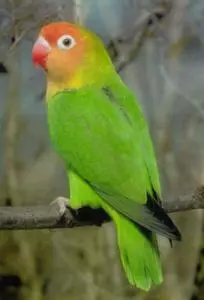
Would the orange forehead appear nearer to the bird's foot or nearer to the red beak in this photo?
the red beak

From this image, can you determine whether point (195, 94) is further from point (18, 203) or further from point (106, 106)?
point (106, 106)

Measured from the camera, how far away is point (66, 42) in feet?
2.88

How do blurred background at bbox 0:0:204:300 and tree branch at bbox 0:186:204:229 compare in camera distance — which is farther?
blurred background at bbox 0:0:204:300

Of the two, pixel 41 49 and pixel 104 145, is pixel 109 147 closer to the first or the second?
pixel 104 145

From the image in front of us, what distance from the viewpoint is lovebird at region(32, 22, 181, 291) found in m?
0.82

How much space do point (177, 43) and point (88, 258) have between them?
502 millimetres

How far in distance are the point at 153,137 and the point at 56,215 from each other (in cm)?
57

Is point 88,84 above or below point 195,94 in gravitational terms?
above

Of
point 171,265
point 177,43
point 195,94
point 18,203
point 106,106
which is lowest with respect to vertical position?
point 171,265

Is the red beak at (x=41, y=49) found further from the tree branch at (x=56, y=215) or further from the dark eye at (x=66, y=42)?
the tree branch at (x=56, y=215)

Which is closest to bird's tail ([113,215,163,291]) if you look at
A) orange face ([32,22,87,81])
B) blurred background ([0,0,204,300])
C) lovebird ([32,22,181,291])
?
lovebird ([32,22,181,291])

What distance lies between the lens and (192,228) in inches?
54.1

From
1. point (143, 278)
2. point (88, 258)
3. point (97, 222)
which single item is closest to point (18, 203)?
point (88, 258)

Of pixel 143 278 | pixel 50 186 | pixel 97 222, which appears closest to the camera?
pixel 143 278
